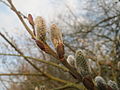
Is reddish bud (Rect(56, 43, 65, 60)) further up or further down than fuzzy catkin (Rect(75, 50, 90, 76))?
further up

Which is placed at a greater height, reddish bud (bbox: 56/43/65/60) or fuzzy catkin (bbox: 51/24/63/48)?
fuzzy catkin (bbox: 51/24/63/48)

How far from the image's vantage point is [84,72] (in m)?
0.69

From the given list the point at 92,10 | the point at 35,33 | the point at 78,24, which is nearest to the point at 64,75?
the point at 78,24

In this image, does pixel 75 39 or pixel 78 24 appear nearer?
pixel 75 39

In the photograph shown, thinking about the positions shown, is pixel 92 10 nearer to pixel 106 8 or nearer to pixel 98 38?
pixel 106 8

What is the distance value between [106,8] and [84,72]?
6554mm

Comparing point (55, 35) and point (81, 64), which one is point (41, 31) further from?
point (81, 64)

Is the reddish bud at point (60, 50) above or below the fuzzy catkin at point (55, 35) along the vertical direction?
below

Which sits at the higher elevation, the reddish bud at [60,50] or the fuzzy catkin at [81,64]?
the reddish bud at [60,50]

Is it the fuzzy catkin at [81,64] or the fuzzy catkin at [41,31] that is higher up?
the fuzzy catkin at [41,31]

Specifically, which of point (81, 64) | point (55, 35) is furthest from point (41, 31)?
point (81, 64)

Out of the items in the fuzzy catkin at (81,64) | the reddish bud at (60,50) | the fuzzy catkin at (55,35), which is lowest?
the fuzzy catkin at (81,64)

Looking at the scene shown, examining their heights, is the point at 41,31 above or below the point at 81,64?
above

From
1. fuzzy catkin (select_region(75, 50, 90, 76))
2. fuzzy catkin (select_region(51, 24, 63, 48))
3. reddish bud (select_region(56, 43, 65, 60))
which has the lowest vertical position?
fuzzy catkin (select_region(75, 50, 90, 76))
